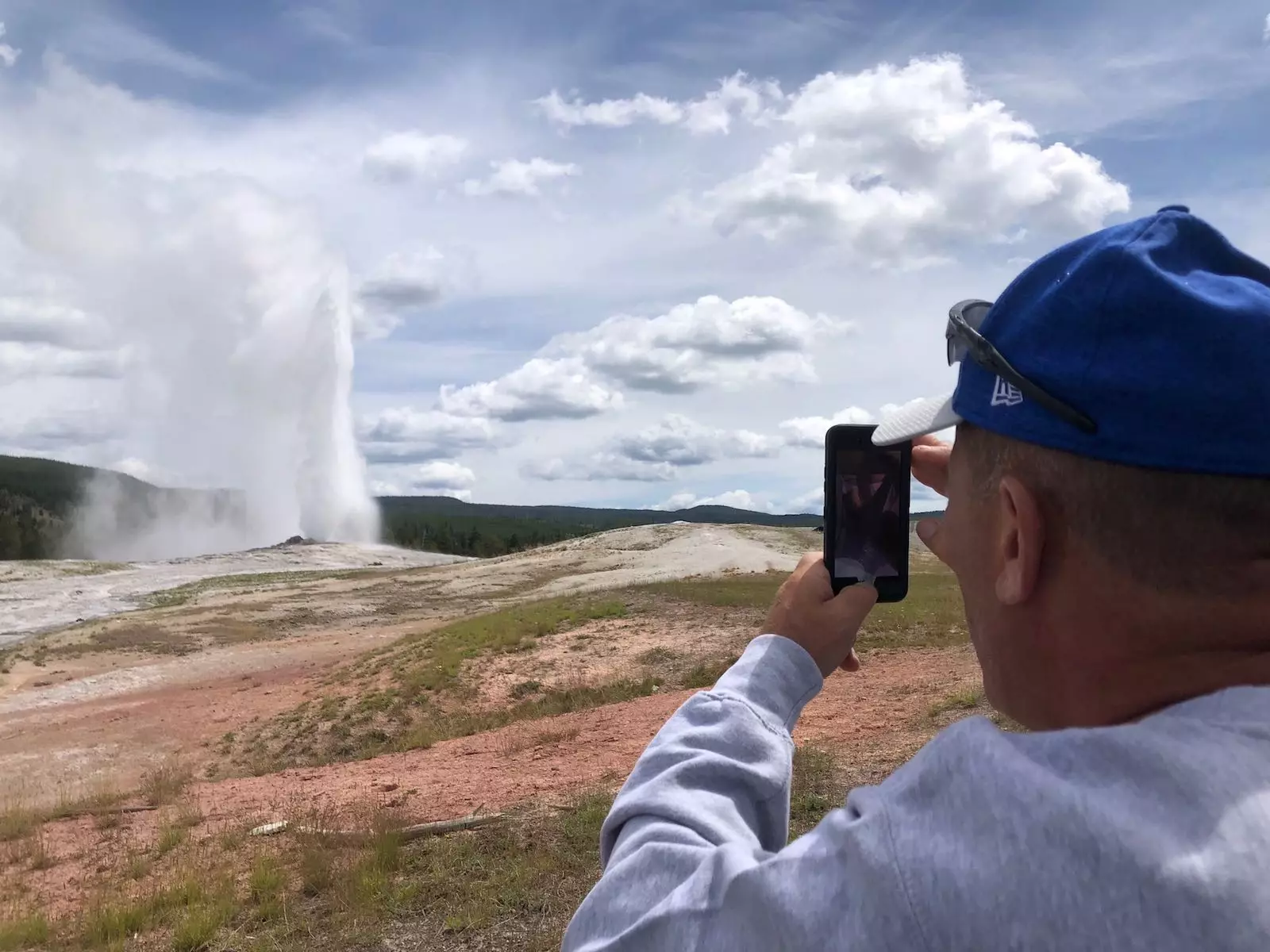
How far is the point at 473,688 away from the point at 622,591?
42.0 ft

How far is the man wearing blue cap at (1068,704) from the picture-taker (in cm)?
91

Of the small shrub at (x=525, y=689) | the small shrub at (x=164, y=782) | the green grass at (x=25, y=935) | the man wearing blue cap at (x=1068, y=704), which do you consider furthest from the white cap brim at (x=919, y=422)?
the small shrub at (x=525, y=689)

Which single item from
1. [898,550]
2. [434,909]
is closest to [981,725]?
[898,550]

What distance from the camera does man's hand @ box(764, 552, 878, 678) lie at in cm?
159

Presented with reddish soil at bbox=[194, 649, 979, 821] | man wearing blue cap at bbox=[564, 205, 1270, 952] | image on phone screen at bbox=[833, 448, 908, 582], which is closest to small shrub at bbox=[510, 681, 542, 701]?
reddish soil at bbox=[194, 649, 979, 821]

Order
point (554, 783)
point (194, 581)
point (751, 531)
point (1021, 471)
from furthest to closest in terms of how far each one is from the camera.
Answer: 1. point (751, 531)
2. point (194, 581)
3. point (554, 783)
4. point (1021, 471)

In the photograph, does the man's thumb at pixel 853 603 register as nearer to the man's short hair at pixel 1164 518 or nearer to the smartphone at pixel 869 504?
the smartphone at pixel 869 504

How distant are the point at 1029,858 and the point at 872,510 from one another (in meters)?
1.00

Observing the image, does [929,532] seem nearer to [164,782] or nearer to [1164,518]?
[1164,518]

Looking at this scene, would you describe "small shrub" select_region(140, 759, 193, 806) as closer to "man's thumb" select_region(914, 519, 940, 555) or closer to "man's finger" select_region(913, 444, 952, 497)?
"man's finger" select_region(913, 444, 952, 497)

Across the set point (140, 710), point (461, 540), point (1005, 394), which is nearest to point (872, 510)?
point (1005, 394)

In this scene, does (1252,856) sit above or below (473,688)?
above

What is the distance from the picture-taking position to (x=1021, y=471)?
122 cm

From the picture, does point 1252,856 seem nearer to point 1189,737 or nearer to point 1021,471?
point 1189,737
